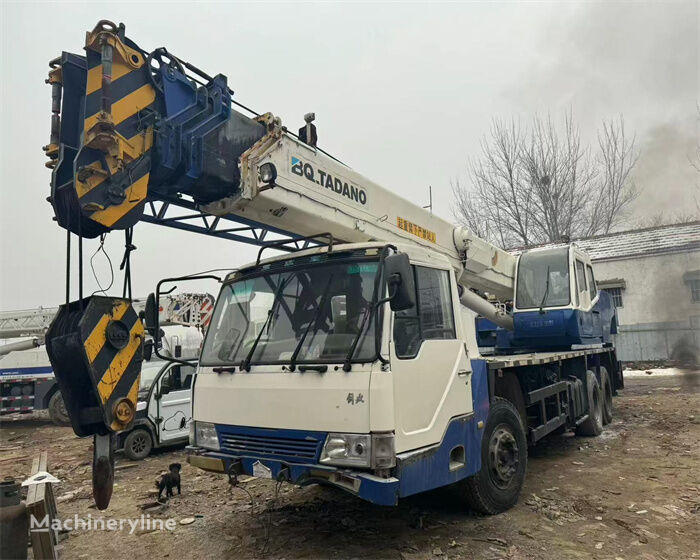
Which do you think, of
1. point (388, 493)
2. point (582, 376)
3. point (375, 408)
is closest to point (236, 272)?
point (375, 408)

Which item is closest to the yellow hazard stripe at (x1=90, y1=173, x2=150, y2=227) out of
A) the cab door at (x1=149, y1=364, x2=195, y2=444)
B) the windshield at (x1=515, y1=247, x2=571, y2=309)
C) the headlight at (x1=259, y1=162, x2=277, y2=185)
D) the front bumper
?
the headlight at (x1=259, y1=162, x2=277, y2=185)

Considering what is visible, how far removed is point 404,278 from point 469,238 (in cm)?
327

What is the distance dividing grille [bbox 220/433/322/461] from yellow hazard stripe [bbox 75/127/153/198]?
2.12m

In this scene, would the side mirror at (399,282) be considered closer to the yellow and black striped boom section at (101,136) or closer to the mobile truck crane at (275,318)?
the mobile truck crane at (275,318)

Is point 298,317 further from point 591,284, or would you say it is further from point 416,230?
point 591,284

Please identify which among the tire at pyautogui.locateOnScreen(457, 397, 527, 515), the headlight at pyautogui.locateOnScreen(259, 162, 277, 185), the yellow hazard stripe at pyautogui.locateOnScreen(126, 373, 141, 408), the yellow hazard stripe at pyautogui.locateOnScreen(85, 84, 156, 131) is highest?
the yellow hazard stripe at pyautogui.locateOnScreen(85, 84, 156, 131)

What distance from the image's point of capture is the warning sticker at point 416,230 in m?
5.49

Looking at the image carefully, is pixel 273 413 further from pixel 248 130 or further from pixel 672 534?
pixel 672 534

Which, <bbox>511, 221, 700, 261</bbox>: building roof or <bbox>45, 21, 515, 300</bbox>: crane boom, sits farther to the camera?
<bbox>511, 221, 700, 261</bbox>: building roof

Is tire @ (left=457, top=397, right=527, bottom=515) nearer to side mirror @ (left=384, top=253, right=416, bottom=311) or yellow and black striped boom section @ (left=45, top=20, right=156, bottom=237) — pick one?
side mirror @ (left=384, top=253, right=416, bottom=311)

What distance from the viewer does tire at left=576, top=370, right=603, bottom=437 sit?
26.0 feet

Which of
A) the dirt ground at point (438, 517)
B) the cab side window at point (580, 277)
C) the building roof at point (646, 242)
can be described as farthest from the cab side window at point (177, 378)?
the building roof at point (646, 242)

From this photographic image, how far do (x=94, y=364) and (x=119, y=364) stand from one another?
0.18m

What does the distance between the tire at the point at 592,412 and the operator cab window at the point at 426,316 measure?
4823 millimetres
